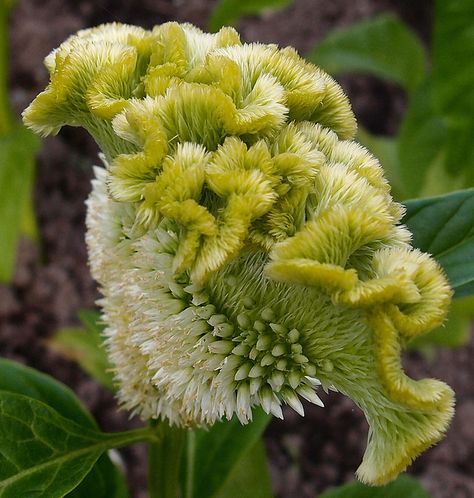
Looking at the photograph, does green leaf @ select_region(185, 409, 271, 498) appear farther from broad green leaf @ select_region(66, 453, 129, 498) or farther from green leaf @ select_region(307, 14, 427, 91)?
green leaf @ select_region(307, 14, 427, 91)

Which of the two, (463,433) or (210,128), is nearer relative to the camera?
(210,128)

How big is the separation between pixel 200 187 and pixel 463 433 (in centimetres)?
195

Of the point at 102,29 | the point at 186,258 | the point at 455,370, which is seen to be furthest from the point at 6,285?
the point at 186,258

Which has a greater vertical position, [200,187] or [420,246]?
[200,187]

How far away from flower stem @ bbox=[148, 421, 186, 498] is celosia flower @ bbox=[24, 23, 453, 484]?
0.27 metres

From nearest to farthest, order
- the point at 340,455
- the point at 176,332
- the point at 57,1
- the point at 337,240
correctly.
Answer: the point at 337,240
the point at 176,332
the point at 340,455
the point at 57,1

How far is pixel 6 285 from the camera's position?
8.22 feet

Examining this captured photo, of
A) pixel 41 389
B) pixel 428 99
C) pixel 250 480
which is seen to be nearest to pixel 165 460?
pixel 41 389

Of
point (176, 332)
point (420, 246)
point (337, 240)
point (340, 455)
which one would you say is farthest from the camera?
point (340, 455)

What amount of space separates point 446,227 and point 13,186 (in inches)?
52.9

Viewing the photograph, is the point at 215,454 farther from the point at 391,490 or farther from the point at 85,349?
the point at 85,349

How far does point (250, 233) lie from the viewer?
0.74m

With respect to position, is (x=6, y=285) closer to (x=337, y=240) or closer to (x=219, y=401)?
(x=219, y=401)

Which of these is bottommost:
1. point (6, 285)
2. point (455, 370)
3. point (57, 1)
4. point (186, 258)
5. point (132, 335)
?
point (6, 285)
